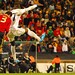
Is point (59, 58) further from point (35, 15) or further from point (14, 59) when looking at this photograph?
point (35, 15)

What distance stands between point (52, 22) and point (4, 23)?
7219 millimetres

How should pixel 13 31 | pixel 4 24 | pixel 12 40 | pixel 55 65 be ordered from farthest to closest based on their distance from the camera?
pixel 55 65, pixel 12 40, pixel 13 31, pixel 4 24

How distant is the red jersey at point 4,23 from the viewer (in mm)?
17297

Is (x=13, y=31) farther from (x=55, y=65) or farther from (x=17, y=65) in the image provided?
(x=55, y=65)

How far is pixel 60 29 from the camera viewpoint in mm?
23938

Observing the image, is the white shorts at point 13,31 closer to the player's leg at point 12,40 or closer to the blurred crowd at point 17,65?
the player's leg at point 12,40

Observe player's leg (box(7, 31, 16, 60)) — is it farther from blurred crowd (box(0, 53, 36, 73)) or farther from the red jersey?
the red jersey

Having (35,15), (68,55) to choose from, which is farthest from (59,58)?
(35,15)

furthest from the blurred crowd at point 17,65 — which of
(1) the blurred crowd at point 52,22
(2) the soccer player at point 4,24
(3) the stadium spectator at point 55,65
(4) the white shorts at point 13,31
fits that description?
(2) the soccer player at point 4,24

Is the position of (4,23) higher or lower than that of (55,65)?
higher

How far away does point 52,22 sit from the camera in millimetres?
24297

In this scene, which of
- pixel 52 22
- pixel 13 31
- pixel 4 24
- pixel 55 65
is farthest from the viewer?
pixel 52 22

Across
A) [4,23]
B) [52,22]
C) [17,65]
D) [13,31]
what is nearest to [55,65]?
[17,65]

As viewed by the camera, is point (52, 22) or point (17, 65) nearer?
point (17, 65)
